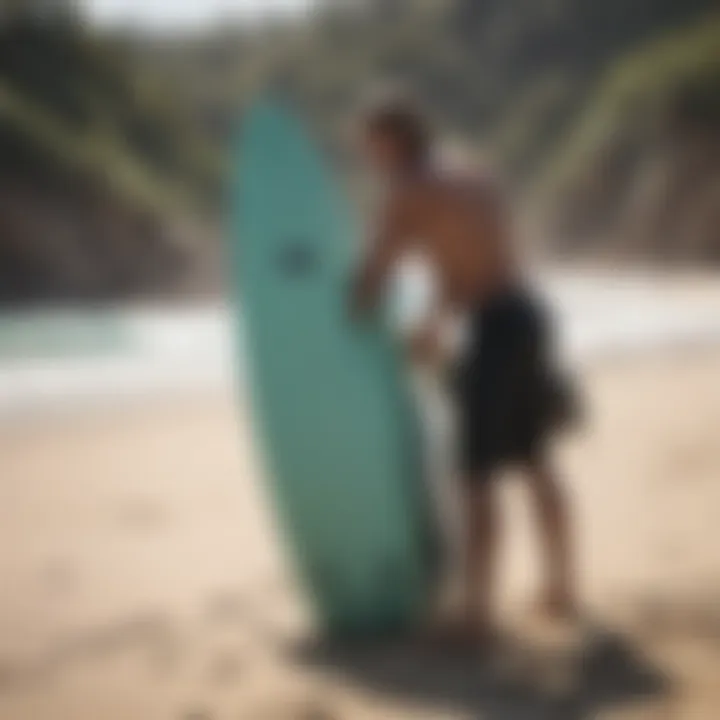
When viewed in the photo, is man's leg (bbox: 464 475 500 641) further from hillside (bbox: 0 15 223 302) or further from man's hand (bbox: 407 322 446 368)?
hillside (bbox: 0 15 223 302)

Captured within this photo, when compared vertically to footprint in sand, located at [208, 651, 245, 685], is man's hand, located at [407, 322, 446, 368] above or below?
above

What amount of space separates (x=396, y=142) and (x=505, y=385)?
0.97 ft

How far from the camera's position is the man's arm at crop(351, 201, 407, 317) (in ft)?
4.18

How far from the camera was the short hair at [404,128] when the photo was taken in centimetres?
129

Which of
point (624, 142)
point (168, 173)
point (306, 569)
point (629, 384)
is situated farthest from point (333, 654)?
point (624, 142)

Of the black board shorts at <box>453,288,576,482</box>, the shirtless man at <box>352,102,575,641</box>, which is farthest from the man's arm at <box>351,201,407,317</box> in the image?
the black board shorts at <box>453,288,576,482</box>

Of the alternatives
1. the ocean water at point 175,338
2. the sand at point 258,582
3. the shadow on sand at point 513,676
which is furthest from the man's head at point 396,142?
the shadow on sand at point 513,676

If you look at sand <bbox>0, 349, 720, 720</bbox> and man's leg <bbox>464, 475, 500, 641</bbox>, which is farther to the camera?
man's leg <bbox>464, 475, 500, 641</bbox>

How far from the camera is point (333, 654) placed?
132 cm

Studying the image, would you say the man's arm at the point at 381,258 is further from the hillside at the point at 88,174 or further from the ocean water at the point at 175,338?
the hillside at the point at 88,174

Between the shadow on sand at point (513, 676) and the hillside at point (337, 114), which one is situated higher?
the hillside at point (337, 114)

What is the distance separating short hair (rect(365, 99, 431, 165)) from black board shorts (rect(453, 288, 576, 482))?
19 centimetres

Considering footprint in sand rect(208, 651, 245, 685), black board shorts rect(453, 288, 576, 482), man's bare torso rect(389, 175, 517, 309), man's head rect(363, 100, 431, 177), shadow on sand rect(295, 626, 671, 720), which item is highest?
man's head rect(363, 100, 431, 177)

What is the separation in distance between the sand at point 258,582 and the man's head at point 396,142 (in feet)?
1.12
